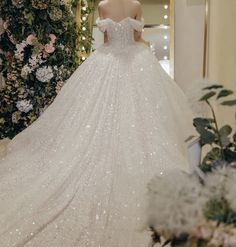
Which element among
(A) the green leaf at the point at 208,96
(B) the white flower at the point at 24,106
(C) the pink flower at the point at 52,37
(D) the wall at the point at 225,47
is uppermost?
(A) the green leaf at the point at 208,96

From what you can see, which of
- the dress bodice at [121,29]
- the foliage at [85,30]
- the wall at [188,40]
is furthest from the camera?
the foliage at [85,30]

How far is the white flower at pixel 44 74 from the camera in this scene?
3781mm

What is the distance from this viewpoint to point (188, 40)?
11.9ft

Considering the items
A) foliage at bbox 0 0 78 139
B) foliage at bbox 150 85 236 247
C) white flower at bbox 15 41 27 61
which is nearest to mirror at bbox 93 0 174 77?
foliage at bbox 0 0 78 139

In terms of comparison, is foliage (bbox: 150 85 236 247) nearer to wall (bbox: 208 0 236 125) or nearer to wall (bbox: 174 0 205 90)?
wall (bbox: 208 0 236 125)

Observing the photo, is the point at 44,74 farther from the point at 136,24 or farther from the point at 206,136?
the point at 206,136

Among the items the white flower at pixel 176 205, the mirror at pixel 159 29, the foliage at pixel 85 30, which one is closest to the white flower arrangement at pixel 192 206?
the white flower at pixel 176 205

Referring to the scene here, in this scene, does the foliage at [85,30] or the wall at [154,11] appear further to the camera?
the foliage at [85,30]

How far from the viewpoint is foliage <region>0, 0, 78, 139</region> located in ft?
12.3

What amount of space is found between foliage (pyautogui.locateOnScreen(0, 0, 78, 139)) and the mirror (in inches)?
27.9

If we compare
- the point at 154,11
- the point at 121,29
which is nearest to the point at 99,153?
the point at 121,29

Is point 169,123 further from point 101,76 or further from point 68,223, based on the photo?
point 68,223

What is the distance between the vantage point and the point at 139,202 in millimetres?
2031

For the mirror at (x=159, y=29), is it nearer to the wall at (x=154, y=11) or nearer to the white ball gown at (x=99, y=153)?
the wall at (x=154, y=11)
